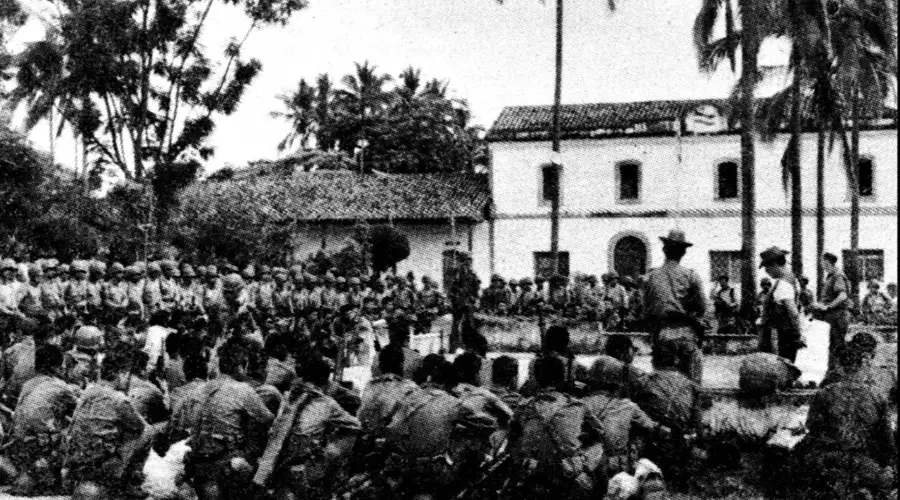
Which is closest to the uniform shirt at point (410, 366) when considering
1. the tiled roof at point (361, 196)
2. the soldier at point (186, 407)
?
the soldier at point (186, 407)

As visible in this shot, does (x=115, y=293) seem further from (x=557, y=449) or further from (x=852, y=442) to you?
(x=852, y=442)

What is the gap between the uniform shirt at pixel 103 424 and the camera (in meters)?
8.19

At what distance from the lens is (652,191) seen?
35469 millimetres

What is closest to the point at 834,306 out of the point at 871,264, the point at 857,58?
the point at 857,58

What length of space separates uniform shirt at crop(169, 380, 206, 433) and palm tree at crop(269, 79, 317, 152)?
45.0 m

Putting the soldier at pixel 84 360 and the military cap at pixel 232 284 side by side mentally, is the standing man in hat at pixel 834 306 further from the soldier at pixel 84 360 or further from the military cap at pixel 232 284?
the military cap at pixel 232 284

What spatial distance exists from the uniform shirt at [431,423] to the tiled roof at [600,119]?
27.7 metres

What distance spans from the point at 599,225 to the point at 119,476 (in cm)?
2887

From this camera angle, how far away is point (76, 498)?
8.29m

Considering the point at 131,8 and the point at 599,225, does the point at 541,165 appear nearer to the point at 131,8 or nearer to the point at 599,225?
the point at 599,225

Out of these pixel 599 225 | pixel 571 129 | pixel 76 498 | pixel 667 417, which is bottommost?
pixel 76 498

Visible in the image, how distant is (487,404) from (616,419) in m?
0.94

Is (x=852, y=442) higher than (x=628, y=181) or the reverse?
the reverse

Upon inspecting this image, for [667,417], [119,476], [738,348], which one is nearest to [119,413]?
[119,476]
